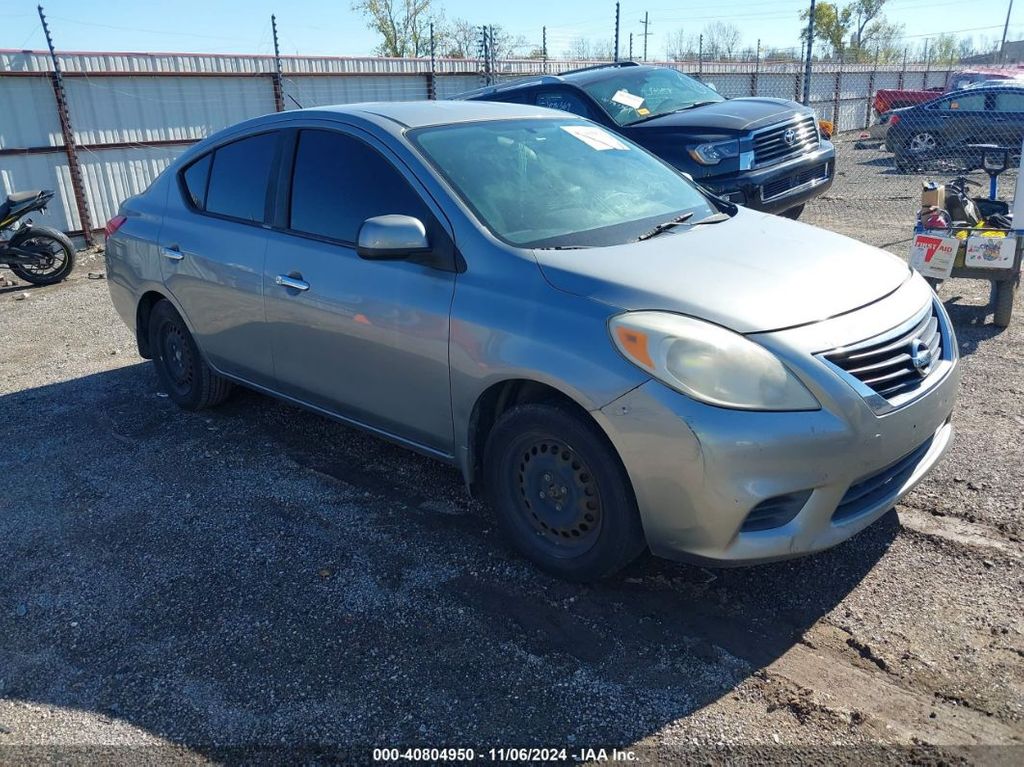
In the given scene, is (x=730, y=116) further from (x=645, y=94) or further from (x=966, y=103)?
(x=966, y=103)

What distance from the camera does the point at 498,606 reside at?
10.6ft

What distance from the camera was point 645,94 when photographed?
29.5 feet

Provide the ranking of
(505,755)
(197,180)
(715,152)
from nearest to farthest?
(505,755)
(197,180)
(715,152)

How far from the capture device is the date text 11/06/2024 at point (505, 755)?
2.51m

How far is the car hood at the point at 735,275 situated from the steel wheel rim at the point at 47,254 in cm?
828

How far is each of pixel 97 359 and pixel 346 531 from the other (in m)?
3.91

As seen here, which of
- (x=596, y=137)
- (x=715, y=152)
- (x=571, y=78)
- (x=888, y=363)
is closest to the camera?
(x=888, y=363)

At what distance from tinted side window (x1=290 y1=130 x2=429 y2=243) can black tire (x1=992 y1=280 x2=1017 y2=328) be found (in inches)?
181

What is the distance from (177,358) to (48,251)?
540 centimetres

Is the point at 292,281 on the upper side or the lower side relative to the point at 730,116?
lower

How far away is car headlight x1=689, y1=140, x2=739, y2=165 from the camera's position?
25.8 feet

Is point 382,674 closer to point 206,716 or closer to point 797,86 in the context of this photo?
point 206,716

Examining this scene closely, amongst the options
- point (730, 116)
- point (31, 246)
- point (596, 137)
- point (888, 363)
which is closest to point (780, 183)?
point (730, 116)

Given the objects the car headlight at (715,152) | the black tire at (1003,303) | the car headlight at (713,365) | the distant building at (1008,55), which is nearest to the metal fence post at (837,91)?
the car headlight at (715,152)
